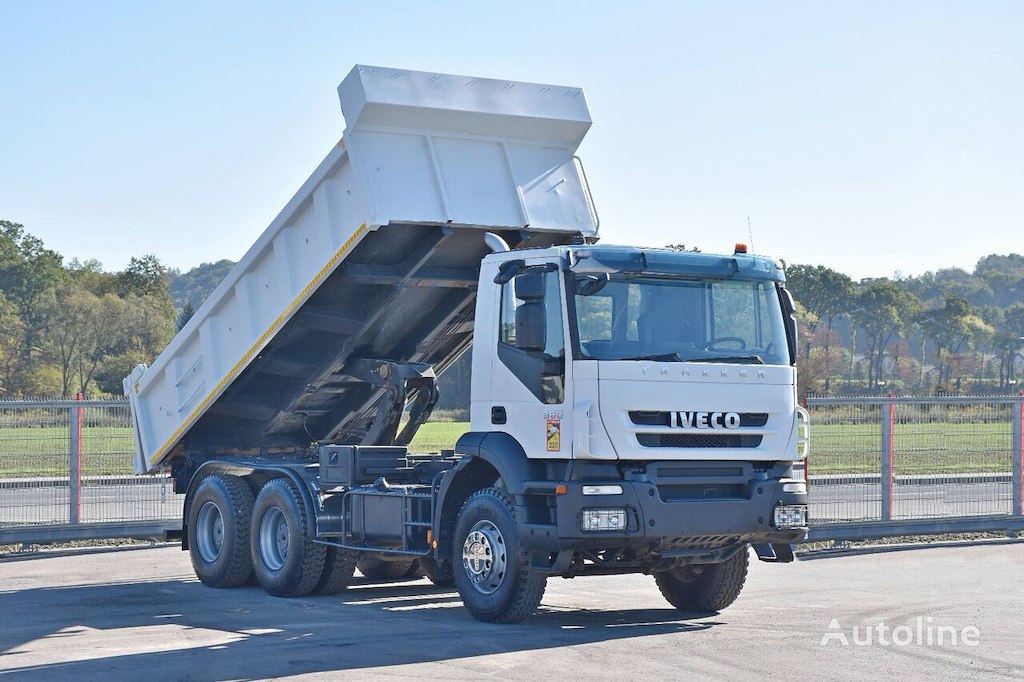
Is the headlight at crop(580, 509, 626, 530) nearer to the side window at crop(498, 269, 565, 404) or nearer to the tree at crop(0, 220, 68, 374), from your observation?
the side window at crop(498, 269, 565, 404)

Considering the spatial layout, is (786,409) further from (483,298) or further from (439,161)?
(439,161)

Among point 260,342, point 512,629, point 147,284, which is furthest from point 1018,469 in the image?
→ point 147,284

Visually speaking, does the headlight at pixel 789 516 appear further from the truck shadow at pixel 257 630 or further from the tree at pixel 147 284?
the tree at pixel 147 284

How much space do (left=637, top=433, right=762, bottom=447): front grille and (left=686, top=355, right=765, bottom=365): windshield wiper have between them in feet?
1.91

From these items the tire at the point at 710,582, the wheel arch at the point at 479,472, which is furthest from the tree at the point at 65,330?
the tire at the point at 710,582

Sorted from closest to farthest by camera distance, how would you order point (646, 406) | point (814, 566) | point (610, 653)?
point (610, 653) < point (646, 406) < point (814, 566)

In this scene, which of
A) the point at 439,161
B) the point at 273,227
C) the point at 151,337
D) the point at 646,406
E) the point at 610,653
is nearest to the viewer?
the point at 610,653

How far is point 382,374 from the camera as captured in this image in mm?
14352

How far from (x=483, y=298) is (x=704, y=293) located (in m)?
1.85

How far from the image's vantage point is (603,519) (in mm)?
11039

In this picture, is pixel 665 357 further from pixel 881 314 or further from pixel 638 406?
pixel 881 314

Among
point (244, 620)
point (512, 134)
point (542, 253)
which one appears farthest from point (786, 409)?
point (244, 620)

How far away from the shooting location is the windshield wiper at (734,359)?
11.5 meters

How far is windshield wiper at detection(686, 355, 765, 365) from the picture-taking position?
11.5 m
